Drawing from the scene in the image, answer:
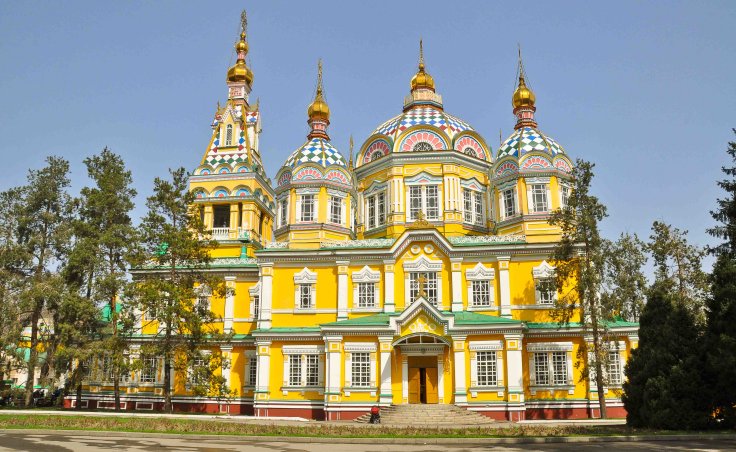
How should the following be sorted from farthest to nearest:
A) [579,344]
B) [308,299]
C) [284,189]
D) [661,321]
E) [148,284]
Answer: [284,189] → [308,299] → [579,344] → [148,284] → [661,321]

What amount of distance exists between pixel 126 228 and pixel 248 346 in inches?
361

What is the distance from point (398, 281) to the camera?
31219 millimetres

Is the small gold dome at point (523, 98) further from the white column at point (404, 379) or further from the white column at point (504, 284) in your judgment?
the white column at point (404, 379)

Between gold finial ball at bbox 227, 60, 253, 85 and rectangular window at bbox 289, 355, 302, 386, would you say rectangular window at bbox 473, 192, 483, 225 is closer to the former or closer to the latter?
rectangular window at bbox 289, 355, 302, 386

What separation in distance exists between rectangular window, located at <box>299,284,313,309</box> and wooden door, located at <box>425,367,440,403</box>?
7156 mm

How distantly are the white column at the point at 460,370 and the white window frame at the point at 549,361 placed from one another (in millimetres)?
3746

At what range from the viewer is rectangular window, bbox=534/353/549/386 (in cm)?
2961

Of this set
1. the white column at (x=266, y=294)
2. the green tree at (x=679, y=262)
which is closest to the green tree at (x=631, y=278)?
the green tree at (x=679, y=262)

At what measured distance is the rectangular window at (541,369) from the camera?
2961cm

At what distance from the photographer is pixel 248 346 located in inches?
1310

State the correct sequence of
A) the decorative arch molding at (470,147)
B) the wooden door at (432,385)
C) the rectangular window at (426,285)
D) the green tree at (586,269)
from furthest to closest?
1. the decorative arch molding at (470,147)
2. the rectangular window at (426,285)
3. the wooden door at (432,385)
4. the green tree at (586,269)

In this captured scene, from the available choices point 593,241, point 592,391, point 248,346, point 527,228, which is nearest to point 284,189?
point 248,346

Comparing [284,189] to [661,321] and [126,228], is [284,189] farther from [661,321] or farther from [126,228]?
[661,321]

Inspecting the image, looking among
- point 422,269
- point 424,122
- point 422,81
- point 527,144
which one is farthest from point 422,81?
point 422,269
